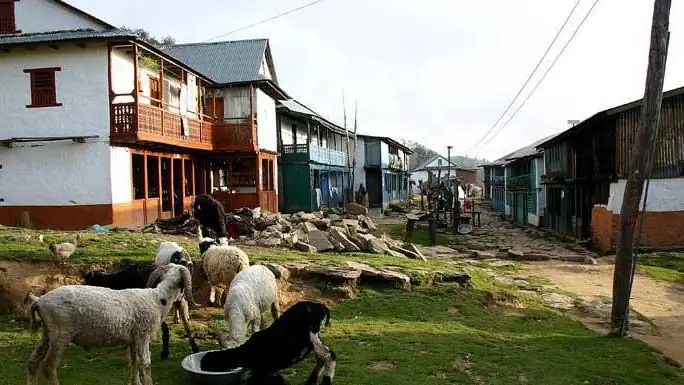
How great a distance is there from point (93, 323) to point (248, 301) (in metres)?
1.97

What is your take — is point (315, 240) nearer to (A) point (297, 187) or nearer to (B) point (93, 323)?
(B) point (93, 323)

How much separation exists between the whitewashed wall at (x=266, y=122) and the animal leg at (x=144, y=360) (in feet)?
72.9

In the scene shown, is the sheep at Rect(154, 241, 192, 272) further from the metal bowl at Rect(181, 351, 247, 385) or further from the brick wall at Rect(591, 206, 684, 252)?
the brick wall at Rect(591, 206, 684, 252)

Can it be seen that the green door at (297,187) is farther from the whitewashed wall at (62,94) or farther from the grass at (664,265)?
the grass at (664,265)

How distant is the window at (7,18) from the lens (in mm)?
21656

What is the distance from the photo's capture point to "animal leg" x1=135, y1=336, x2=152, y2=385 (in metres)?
6.06

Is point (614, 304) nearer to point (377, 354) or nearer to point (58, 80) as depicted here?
point (377, 354)

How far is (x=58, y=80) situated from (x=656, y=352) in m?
19.5

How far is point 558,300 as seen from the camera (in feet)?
42.9

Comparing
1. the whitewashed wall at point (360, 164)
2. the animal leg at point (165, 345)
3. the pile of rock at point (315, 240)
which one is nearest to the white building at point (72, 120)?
the pile of rock at point (315, 240)

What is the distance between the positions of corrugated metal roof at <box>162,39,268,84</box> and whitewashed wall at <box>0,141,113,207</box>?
1024 centimetres

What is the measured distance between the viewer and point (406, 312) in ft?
34.1

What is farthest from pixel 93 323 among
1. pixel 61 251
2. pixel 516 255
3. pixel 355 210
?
pixel 355 210

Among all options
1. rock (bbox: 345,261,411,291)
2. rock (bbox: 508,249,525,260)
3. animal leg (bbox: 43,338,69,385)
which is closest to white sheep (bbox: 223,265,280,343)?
animal leg (bbox: 43,338,69,385)
